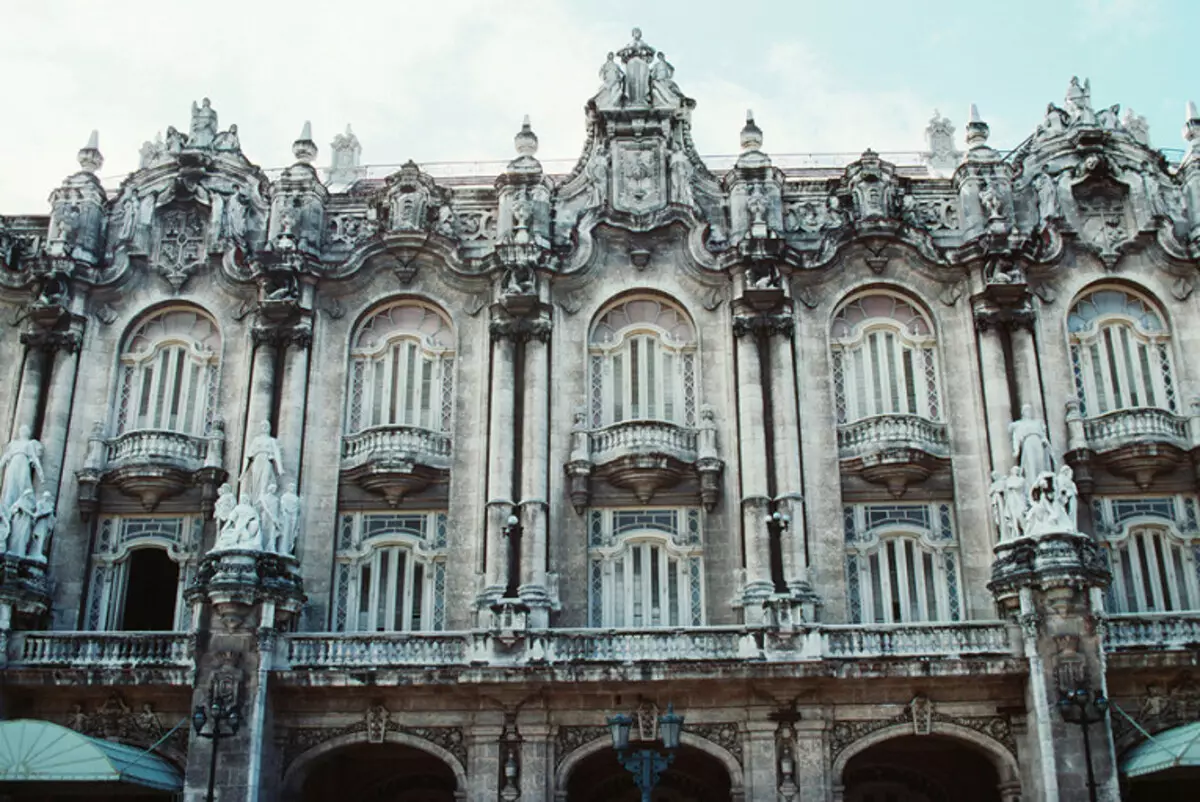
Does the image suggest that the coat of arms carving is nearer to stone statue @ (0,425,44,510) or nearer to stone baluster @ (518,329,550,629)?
stone statue @ (0,425,44,510)

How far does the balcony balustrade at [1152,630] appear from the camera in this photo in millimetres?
25844

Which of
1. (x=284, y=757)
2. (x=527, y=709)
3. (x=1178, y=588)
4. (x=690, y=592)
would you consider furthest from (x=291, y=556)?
(x=1178, y=588)

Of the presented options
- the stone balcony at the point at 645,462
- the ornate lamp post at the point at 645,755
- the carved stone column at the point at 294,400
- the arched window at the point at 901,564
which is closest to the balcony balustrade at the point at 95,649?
the carved stone column at the point at 294,400

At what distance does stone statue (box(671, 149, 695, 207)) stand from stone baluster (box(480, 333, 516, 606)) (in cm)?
568

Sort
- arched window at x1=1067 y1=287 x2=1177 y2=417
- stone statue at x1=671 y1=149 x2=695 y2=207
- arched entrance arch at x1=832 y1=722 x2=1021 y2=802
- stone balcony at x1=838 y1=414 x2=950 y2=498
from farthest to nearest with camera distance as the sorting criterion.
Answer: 1. stone statue at x1=671 y1=149 x2=695 y2=207
2. arched window at x1=1067 y1=287 x2=1177 y2=417
3. stone balcony at x1=838 y1=414 x2=950 y2=498
4. arched entrance arch at x1=832 y1=722 x2=1021 y2=802

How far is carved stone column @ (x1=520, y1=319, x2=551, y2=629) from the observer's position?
27609 millimetres

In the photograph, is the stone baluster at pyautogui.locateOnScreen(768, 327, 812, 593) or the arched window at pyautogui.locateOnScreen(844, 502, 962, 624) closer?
the stone baluster at pyautogui.locateOnScreen(768, 327, 812, 593)

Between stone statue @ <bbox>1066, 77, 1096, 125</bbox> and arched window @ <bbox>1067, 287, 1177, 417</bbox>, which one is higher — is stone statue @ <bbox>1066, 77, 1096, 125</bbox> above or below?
above

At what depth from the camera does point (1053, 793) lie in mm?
24391

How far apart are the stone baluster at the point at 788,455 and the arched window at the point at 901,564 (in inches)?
57.6

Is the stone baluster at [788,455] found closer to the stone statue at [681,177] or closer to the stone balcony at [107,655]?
the stone statue at [681,177]

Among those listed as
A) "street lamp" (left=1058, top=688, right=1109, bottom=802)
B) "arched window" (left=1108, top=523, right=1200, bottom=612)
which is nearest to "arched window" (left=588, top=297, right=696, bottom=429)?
"arched window" (left=1108, top=523, right=1200, bottom=612)

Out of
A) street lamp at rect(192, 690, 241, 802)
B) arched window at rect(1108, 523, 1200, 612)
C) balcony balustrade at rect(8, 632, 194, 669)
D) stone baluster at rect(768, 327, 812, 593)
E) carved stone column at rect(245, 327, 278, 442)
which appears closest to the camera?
street lamp at rect(192, 690, 241, 802)

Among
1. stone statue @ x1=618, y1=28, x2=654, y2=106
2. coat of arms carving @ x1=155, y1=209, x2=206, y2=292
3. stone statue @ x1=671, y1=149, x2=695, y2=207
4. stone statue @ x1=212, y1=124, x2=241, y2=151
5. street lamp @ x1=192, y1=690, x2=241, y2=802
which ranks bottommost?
street lamp @ x1=192, y1=690, x2=241, y2=802
